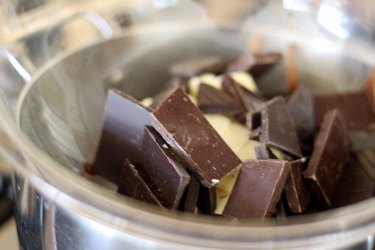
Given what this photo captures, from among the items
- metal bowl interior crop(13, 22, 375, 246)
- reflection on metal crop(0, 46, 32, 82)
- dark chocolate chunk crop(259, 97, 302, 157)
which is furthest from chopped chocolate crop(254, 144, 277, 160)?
reflection on metal crop(0, 46, 32, 82)

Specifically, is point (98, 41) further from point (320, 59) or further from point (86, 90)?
point (320, 59)

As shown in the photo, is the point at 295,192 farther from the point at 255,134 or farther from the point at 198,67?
the point at 198,67

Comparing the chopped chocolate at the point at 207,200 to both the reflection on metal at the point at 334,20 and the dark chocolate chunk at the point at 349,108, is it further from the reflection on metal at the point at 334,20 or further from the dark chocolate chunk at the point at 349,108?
the reflection on metal at the point at 334,20

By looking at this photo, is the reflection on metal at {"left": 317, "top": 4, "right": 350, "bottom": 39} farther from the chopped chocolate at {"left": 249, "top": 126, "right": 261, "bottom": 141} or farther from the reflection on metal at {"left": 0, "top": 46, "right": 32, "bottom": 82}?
the reflection on metal at {"left": 0, "top": 46, "right": 32, "bottom": 82}

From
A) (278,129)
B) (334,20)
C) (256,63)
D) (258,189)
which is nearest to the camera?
(258,189)

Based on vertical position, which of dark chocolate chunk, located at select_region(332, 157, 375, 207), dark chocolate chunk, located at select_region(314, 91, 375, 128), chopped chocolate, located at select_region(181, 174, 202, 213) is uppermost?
chopped chocolate, located at select_region(181, 174, 202, 213)

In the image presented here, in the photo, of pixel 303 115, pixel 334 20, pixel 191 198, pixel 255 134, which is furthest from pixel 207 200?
pixel 334 20

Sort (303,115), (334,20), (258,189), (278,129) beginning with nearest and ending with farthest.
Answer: (258,189) → (278,129) → (303,115) → (334,20)
